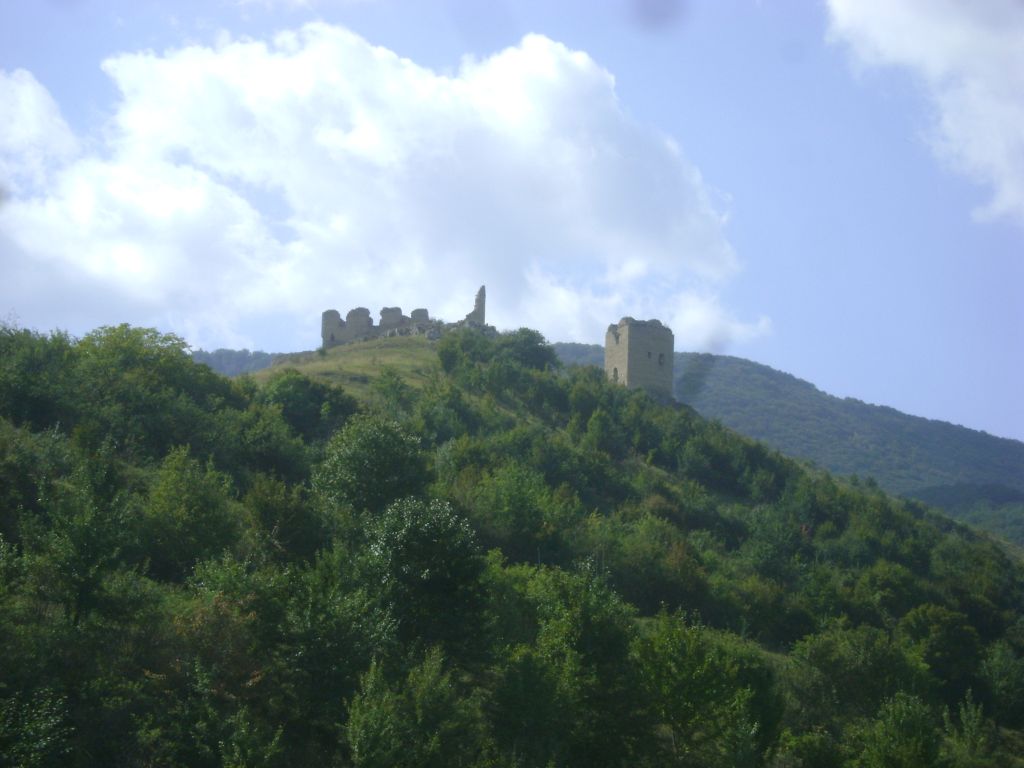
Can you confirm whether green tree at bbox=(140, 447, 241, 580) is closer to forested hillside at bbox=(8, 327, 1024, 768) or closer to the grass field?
forested hillside at bbox=(8, 327, 1024, 768)

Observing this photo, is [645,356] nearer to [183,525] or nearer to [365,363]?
[365,363]

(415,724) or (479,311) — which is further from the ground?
(479,311)

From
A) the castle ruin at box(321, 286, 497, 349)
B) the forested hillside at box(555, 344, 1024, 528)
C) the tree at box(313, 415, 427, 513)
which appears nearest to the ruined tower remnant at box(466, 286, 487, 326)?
the castle ruin at box(321, 286, 497, 349)

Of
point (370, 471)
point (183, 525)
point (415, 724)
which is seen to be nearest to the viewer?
point (415, 724)

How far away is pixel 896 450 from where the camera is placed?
121m

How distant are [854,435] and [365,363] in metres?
78.4

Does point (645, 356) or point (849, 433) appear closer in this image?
point (645, 356)

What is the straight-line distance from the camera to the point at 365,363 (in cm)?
6544

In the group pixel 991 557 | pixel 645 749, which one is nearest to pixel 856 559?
pixel 991 557

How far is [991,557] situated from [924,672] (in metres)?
24.8

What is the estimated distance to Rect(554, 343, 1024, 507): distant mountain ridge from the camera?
355 feet

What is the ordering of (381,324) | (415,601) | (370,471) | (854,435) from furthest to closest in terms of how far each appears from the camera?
(854,435)
(381,324)
(370,471)
(415,601)

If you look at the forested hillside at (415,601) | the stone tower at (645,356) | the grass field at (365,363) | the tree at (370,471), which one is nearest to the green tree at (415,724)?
the forested hillside at (415,601)

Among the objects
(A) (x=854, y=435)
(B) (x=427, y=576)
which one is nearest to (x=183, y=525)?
(B) (x=427, y=576)
